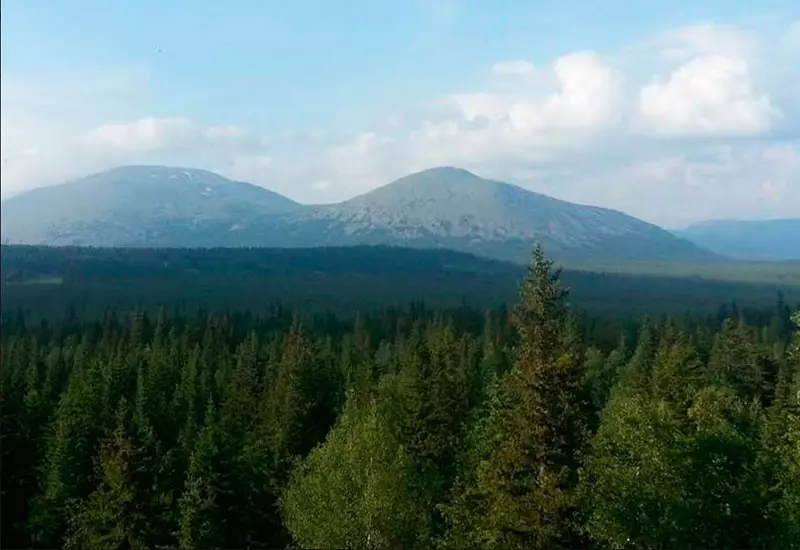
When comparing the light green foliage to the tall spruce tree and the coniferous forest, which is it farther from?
the tall spruce tree

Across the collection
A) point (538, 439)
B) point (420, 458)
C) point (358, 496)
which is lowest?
point (420, 458)

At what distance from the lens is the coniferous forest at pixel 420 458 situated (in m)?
21.2

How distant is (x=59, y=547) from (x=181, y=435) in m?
7.74

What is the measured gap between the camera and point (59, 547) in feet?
115

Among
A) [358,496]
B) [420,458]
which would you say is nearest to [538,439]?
[358,496]

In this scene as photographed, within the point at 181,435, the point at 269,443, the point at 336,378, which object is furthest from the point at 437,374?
the point at 336,378

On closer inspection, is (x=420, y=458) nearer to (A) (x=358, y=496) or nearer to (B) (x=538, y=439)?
(A) (x=358, y=496)

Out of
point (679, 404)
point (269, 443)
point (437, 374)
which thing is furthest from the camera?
point (269, 443)

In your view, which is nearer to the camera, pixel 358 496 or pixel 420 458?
pixel 358 496

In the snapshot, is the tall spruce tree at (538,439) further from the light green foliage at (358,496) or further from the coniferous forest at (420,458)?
the light green foliage at (358,496)

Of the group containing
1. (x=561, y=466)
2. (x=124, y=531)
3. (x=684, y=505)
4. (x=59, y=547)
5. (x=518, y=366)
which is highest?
(x=518, y=366)

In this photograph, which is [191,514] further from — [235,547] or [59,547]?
[59,547]

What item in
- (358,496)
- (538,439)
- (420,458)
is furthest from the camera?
(420,458)

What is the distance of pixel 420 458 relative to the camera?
121 feet
